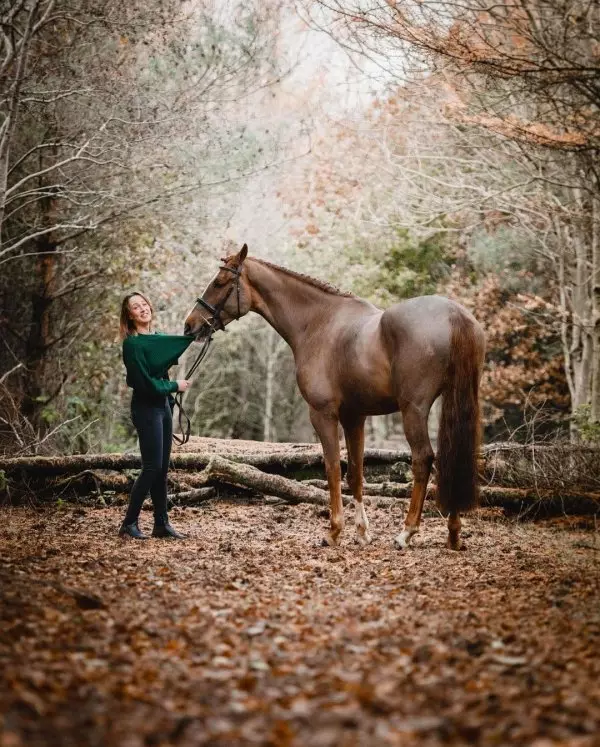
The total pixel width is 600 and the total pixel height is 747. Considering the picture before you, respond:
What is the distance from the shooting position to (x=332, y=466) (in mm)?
6738

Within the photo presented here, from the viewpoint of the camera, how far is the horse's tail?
6.09 metres

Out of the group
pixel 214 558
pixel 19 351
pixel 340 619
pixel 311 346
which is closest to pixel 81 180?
pixel 19 351

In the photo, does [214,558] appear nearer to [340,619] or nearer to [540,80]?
[340,619]

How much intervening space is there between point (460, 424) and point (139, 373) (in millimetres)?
2928

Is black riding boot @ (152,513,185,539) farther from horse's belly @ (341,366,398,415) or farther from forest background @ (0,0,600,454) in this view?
forest background @ (0,0,600,454)

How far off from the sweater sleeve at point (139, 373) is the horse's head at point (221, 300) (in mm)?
638

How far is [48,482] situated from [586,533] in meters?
6.08

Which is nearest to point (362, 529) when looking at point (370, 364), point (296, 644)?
point (370, 364)

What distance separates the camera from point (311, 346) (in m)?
7.04

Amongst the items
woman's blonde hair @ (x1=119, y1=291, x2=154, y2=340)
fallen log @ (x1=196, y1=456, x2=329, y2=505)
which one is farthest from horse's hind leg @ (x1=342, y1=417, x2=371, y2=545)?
woman's blonde hair @ (x1=119, y1=291, x2=154, y2=340)

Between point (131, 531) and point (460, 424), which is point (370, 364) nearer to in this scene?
point (460, 424)

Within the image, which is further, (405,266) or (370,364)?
(405,266)

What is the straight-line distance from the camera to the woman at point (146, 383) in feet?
21.9

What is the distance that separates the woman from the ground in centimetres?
58
